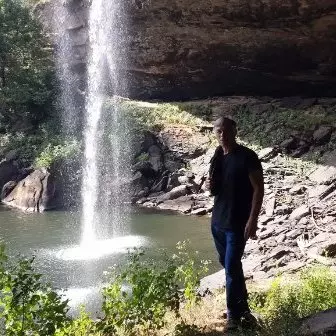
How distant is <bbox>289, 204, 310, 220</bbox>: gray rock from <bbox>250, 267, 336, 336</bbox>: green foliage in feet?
14.8

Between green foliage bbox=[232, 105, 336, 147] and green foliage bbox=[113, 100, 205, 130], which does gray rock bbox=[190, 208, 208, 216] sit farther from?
green foliage bbox=[113, 100, 205, 130]

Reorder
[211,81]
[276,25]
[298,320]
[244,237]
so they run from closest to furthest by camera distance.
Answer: [298,320] → [244,237] → [276,25] → [211,81]

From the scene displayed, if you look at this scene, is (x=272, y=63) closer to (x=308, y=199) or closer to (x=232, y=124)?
(x=308, y=199)

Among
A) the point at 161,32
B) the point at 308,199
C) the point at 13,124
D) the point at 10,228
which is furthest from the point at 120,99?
the point at 308,199

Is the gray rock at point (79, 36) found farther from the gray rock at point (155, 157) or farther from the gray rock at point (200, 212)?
the gray rock at point (200, 212)

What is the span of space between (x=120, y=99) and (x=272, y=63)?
5614mm

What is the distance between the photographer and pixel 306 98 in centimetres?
1655

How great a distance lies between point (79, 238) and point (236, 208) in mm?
7117

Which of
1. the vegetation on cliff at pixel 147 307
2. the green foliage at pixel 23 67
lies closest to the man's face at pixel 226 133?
the vegetation on cliff at pixel 147 307

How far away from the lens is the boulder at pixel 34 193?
13716 mm

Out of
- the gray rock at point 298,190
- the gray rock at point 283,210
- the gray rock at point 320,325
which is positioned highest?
the gray rock at point 320,325

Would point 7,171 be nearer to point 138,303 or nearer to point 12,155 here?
point 12,155

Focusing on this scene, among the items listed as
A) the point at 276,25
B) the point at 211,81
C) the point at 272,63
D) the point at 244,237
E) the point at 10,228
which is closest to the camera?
the point at 244,237

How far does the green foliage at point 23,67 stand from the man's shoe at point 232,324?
16.0 metres
